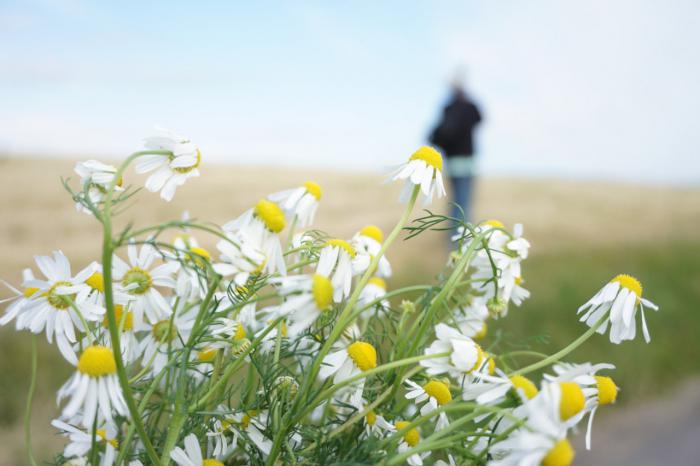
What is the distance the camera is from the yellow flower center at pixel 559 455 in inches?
18.5

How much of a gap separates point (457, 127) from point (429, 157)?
5092mm

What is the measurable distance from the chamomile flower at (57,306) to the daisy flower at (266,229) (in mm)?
183

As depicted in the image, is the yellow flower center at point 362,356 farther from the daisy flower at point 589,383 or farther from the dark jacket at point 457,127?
the dark jacket at point 457,127

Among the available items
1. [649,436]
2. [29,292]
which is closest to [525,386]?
[29,292]

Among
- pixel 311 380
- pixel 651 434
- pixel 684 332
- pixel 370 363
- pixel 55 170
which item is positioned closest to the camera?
pixel 311 380

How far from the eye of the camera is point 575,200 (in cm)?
1145

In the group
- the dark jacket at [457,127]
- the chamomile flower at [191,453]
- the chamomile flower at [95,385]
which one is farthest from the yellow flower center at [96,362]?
the dark jacket at [457,127]

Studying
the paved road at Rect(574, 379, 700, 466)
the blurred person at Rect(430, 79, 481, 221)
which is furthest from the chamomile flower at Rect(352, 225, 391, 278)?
the blurred person at Rect(430, 79, 481, 221)

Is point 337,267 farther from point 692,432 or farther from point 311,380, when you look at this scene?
point 692,432

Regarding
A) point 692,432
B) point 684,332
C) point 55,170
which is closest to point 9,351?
point 692,432

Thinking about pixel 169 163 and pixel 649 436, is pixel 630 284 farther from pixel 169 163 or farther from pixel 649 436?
pixel 649 436

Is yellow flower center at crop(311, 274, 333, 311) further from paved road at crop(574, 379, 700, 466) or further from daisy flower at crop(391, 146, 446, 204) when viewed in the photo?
paved road at crop(574, 379, 700, 466)

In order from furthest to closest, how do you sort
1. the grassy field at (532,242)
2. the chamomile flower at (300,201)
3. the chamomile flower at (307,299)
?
the grassy field at (532,242), the chamomile flower at (300,201), the chamomile flower at (307,299)

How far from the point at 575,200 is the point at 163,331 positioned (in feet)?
38.2
